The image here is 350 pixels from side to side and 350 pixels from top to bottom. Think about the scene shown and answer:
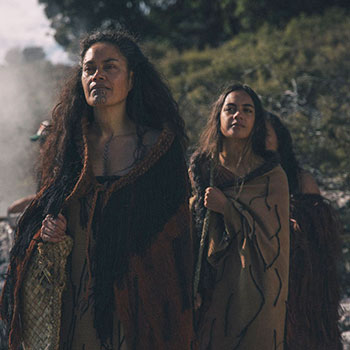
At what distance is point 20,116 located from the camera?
545 inches

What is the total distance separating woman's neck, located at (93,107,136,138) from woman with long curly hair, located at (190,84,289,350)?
43.7 inches

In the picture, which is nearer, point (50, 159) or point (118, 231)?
point (118, 231)

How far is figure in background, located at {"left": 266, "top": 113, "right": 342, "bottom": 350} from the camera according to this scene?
14.0 feet

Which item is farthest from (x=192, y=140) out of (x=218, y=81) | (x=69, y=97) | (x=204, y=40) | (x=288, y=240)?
(x=204, y=40)

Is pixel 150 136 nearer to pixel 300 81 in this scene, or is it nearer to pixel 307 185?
pixel 307 185

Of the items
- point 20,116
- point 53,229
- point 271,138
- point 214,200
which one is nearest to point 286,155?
point 271,138

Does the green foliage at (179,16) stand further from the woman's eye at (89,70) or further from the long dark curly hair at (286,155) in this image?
the woman's eye at (89,70)

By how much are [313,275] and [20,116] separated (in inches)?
420

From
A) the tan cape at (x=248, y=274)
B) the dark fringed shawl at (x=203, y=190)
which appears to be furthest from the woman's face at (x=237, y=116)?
the tan cape at (x=248, y=274)

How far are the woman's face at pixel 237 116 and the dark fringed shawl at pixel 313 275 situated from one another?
69 cm

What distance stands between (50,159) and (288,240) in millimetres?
1685

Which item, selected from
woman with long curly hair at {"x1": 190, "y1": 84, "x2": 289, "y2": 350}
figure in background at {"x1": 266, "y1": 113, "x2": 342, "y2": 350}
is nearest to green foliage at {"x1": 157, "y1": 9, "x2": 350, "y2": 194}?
figure in background at {"x1": 266, "y1": 113, "x2": 342, "y2": 350}

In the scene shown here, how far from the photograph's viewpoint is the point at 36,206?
9.34 feet

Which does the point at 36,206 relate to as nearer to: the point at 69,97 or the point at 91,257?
the point at 91,257
